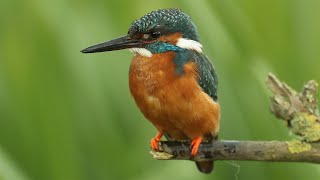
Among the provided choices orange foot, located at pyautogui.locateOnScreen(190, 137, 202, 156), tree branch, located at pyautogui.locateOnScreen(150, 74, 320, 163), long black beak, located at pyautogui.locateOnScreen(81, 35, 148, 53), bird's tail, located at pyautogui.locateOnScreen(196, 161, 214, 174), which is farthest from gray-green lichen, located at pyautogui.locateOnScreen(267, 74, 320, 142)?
bird's tail, located at pyautogui.locateOnScreen(196, 161, 214, 174)

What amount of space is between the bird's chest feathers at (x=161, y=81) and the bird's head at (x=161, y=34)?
0.08 ft

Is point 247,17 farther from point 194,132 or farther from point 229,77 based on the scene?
point 194,132

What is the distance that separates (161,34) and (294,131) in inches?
16.7

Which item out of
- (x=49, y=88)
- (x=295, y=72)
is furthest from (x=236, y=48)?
(x=49, y=88)

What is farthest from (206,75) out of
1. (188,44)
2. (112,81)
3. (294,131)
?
(112,81)

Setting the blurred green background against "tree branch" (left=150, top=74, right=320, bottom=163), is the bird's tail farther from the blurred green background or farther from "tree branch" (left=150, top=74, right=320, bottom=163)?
"tree branch" (left=150, top=74, right=320, bottom=163)

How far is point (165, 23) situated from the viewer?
1.63m

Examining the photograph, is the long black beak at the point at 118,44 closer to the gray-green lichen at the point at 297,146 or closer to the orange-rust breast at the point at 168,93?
the orange-rust breast at the point at 168,93

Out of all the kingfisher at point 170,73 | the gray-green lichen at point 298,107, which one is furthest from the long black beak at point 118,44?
the gray-green lichen at point 298,107

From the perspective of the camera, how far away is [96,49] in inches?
58.6

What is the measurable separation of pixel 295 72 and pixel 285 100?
88cm

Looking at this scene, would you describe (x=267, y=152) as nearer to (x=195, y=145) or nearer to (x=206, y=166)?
(x=195, y=145)

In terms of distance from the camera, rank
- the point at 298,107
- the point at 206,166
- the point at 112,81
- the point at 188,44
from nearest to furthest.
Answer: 1. the point at 298,107
2. the point at 188,44
3. the point at 206,166
4. the point at 112,81

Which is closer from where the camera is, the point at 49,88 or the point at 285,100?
the point at 285,100
